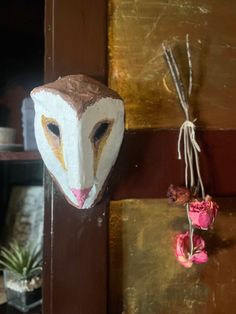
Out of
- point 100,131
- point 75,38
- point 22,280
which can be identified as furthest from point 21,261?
point 75,38

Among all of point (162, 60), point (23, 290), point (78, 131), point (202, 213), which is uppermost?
point (162, 60)

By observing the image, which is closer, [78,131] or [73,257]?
[78,131]

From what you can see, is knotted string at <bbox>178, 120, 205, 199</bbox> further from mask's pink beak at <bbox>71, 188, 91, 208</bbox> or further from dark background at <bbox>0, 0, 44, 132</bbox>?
dark background at <bbox>0, 0, 44, 132</bbox>

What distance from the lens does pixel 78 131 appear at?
0.54 m

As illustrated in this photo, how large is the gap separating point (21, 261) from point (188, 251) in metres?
0.30

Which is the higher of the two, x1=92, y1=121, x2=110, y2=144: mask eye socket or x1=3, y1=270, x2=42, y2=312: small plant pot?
x1=92, y1=121, x2=110, y2=144: mask eye socket

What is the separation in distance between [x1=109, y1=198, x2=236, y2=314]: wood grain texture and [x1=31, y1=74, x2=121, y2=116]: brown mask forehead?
0.68ft

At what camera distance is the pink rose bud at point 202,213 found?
0.61 m

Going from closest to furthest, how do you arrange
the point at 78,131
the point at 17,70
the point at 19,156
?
1. the point at 78,131
2. the point at 19,156
3. the point at 17,70

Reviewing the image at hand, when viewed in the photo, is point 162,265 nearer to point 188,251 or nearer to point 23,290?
point 188,251

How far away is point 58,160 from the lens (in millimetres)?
573

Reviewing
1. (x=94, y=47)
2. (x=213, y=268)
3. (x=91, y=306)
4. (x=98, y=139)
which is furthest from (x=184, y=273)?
(x=94, y=47)

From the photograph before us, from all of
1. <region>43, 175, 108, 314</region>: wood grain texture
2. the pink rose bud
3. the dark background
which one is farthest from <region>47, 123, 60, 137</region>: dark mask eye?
the dark background

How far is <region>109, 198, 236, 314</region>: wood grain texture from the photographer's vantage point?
0.69 m
